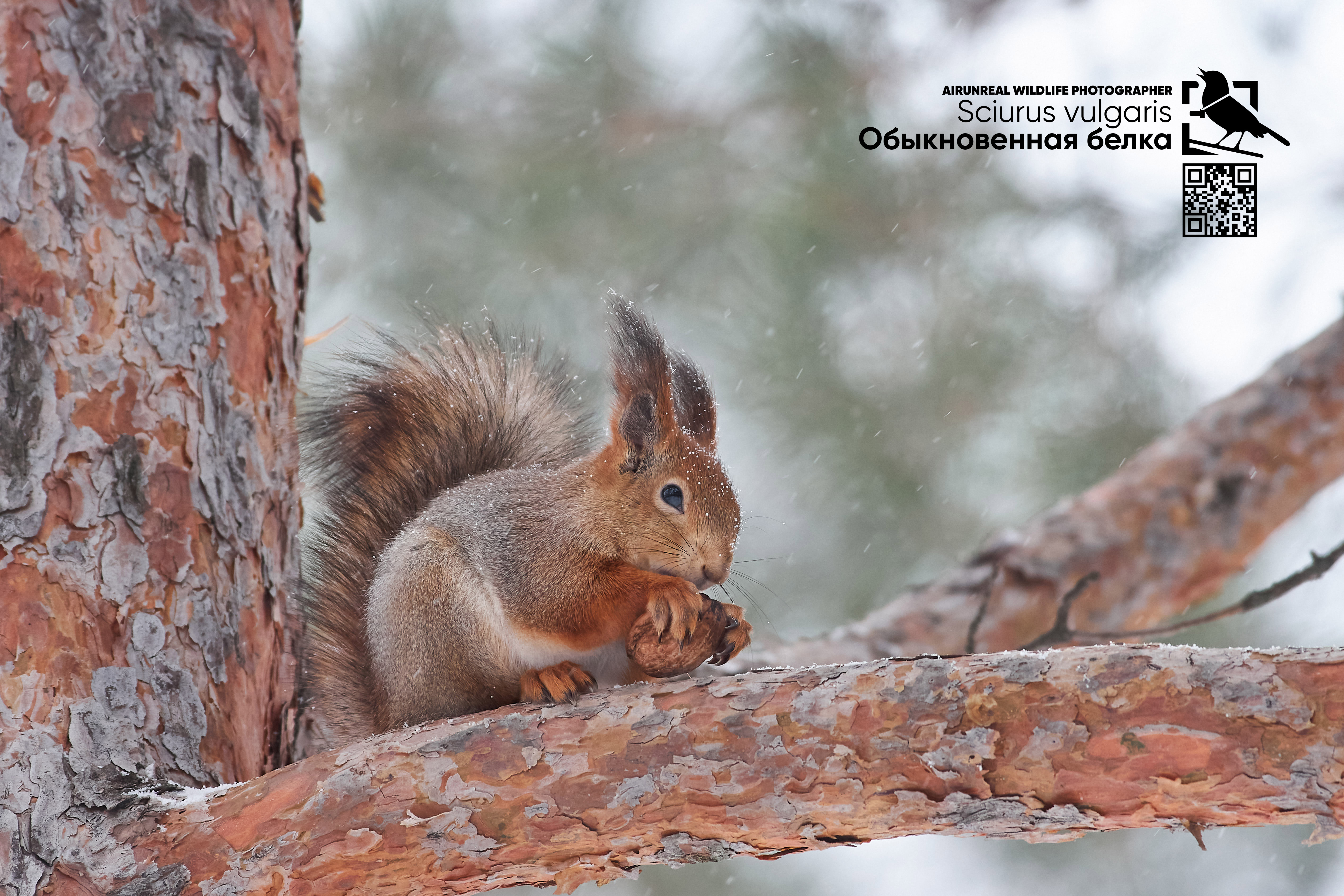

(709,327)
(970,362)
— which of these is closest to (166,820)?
(709,327)

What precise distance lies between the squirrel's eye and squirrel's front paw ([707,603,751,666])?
115 mm

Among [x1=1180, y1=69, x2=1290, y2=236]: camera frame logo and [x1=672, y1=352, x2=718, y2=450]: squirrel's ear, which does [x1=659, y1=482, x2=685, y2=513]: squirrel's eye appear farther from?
[x1=1180, y1=69, x2=1290, y2=236]: camera frame logo

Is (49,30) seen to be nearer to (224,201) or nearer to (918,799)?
(224,201)

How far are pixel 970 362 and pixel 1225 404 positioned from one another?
1.26ft

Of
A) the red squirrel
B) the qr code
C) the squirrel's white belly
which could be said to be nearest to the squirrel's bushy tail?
the red squirrel

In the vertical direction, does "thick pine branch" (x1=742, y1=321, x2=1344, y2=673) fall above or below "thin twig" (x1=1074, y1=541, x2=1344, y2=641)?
above

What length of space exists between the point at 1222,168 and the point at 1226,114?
0.28ft

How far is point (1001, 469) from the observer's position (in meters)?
1.89

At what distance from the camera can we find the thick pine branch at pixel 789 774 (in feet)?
2.24

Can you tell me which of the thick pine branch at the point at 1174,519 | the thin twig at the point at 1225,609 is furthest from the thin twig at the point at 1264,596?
the thick pine branch at the point at 1174,519

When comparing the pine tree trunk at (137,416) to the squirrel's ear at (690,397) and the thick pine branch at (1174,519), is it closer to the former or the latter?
the squirrel's ear at (690,397)

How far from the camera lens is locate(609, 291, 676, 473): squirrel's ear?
1.00 meters

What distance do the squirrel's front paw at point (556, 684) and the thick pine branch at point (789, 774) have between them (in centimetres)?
3

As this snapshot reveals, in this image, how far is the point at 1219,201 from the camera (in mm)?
1718
